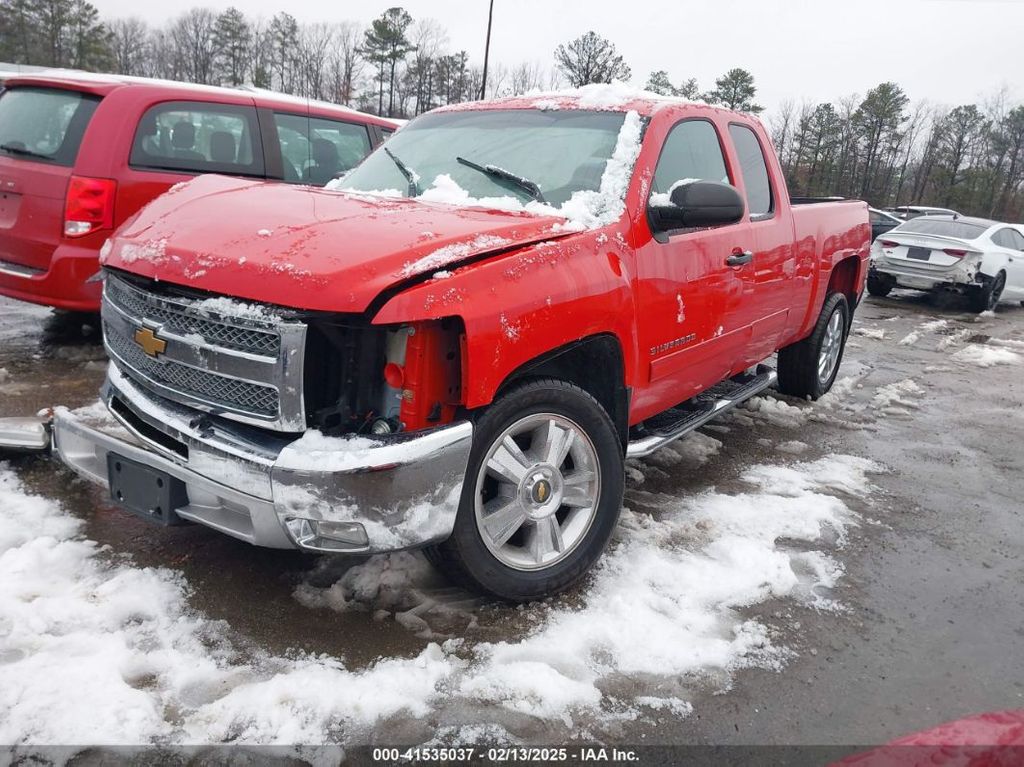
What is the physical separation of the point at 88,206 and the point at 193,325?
3027 mm

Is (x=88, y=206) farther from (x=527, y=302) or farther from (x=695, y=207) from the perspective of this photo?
(x=695, y=207)

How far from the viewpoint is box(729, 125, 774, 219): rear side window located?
4160 mm

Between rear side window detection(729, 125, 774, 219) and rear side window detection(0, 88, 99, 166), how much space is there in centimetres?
417

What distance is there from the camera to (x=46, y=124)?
16.5ft

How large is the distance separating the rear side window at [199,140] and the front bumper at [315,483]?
3331 mm

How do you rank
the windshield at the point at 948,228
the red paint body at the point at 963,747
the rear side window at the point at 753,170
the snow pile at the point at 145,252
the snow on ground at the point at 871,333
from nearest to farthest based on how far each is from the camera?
the red paint body at the point at 963,747, the snow pile at the point at 145,252, the rear side window at the point at 753,170, the snow on ground at the point at 871,333, the windshield at the point at 948,228

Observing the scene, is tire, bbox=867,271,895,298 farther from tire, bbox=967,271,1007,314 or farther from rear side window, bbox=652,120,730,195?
rear side window, bbox=652,120,730,195

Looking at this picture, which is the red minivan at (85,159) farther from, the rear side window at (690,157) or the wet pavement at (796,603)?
the rear side window at (690,157)

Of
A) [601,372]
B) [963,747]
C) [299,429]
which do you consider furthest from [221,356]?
[963,747]

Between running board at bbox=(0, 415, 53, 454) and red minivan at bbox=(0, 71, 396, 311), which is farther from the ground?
red minivan at bbox=(0, 71, 396, 311)

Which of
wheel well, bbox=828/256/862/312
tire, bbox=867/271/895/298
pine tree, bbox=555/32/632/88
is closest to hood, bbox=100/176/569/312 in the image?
wheel well, bbox=828/256/862/312

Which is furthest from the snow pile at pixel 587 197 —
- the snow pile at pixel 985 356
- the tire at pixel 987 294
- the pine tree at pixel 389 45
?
the pine tree at pixel 389 45

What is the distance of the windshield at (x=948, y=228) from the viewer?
12141 mm

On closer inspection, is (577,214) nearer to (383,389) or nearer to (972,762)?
(383,389)
